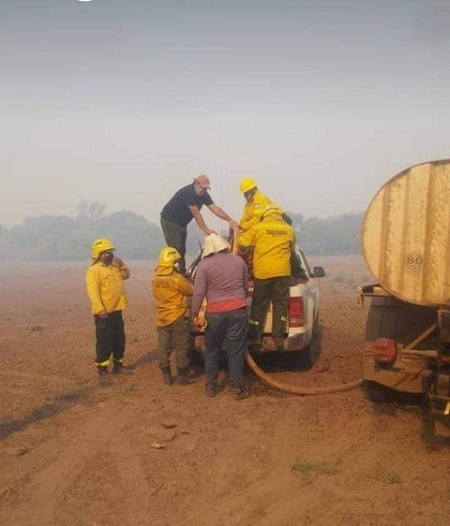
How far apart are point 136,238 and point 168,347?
73.2 meters

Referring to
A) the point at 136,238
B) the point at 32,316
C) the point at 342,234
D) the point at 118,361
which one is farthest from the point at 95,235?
the point at 118,361

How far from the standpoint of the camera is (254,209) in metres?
7.31

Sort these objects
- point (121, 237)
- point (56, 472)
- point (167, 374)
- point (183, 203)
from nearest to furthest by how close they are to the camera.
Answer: point (56, 472), point (167, 374), point (183, 203), point (121, 237)

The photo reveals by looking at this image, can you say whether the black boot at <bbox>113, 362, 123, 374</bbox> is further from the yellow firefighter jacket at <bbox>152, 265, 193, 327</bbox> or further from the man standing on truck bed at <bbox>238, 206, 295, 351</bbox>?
the man standing on truck bed at <bbox>238, 206, 295, 351</bbox>

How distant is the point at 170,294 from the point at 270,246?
1419 millimetres

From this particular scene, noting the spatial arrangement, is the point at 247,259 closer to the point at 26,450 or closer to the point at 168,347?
the point at 168,347

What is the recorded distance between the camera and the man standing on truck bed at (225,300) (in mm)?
6363

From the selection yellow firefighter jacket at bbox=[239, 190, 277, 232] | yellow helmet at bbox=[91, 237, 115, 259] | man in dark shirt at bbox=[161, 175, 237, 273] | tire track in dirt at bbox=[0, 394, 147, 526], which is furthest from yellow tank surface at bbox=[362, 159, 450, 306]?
yellow helmet at bbox=[91, 237, 115, 259]

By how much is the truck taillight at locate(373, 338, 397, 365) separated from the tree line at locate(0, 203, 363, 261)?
56.1 meters

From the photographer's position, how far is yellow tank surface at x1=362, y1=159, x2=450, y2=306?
4629 millimetres

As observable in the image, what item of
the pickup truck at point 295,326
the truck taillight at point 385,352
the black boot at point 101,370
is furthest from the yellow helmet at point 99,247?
the truck taillight at point 385,352

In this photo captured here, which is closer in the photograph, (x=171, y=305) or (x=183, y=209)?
(x=171, y=305)

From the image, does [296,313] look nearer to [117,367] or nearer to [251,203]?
[251,203]

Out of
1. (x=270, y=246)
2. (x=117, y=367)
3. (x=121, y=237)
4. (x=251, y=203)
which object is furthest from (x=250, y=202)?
(x=121, y=237)
